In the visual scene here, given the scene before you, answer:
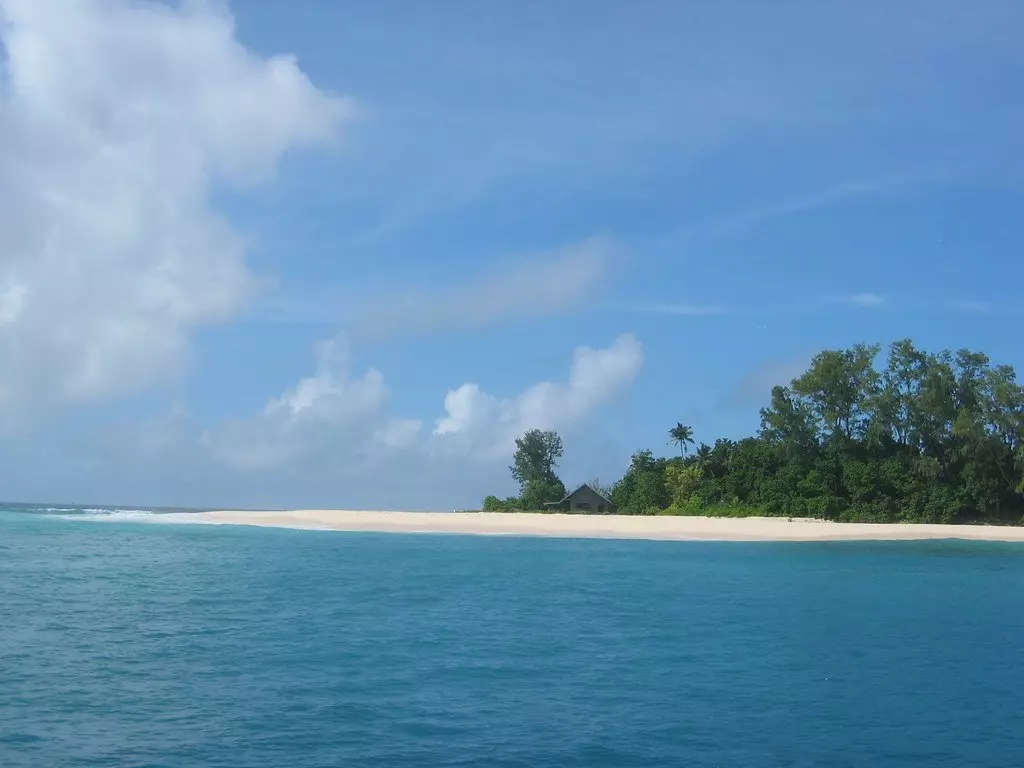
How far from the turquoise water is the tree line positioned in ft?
104

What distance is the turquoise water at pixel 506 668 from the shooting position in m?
11.3

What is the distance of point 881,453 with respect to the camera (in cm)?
6588

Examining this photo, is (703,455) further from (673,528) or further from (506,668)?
(506,668)

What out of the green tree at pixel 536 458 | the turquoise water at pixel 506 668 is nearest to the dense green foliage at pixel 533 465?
the green tree at pixel 536 458

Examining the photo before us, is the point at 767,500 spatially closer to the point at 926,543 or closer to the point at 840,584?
the point at 926,543

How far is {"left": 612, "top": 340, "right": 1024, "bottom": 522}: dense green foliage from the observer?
202ft

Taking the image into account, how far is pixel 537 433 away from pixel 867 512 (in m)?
31.9

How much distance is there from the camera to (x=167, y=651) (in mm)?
17203

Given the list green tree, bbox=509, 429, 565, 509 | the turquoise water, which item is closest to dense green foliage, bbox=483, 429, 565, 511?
green tree, bbox=509, 429, 565, 509

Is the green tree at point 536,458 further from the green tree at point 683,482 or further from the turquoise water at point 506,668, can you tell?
the turquoise water at point 506,668

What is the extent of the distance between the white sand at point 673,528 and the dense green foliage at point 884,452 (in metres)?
3.36

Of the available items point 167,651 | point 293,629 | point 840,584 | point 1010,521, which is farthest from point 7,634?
point 1010,521

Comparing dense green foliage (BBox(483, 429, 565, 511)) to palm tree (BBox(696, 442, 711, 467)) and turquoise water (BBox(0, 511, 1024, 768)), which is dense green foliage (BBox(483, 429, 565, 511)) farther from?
turquoise water (BBox(0, 511, 1024, 768))

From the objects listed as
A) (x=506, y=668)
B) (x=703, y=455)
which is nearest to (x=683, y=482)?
(x=703, y=455)
